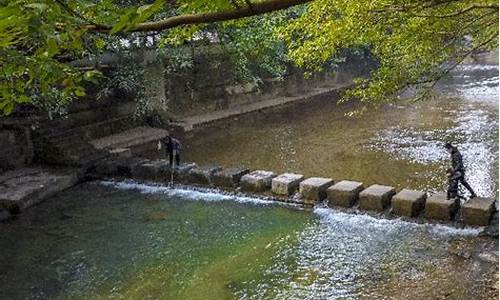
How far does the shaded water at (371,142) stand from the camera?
13992 mm

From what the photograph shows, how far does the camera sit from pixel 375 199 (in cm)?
1050

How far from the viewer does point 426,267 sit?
8.16 m

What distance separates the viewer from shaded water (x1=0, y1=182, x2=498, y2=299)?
7.87m

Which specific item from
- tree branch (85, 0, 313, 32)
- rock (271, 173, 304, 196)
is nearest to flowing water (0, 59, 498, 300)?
rock (271, 173, 304, 196)

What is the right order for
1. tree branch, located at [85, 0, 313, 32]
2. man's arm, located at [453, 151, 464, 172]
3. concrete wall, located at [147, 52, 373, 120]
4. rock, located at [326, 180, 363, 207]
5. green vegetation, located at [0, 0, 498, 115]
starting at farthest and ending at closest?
concrete wall, located at [147, 52, 373, 120]
rock, located at [326, 180, 363, 207]
man's arm, located at [453, 151, 464, 172]
green vegetation, located at [0, 0, 498, 115]
tree branch, located at [85, 0, 313, 32]

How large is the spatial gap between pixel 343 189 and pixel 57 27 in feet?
26.1

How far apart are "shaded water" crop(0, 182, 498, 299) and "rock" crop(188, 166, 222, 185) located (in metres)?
1.05

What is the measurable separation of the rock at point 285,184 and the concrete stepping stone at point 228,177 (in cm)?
105

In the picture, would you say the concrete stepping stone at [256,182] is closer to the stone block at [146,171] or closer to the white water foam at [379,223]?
the white water foam at [379,223]

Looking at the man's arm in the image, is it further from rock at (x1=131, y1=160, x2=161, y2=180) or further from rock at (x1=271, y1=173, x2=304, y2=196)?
rock at (x1=131, y1=160, x2=161, y2=180)

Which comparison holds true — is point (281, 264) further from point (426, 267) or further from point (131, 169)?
point (131, 169)

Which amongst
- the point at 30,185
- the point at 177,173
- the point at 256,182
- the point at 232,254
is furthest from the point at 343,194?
the point at 30,185

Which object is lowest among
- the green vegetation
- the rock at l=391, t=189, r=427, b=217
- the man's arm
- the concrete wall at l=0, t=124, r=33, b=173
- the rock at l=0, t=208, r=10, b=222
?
the rock at l=391, t=189, r=427, b=217

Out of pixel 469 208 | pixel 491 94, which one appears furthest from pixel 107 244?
pixel 491 94
